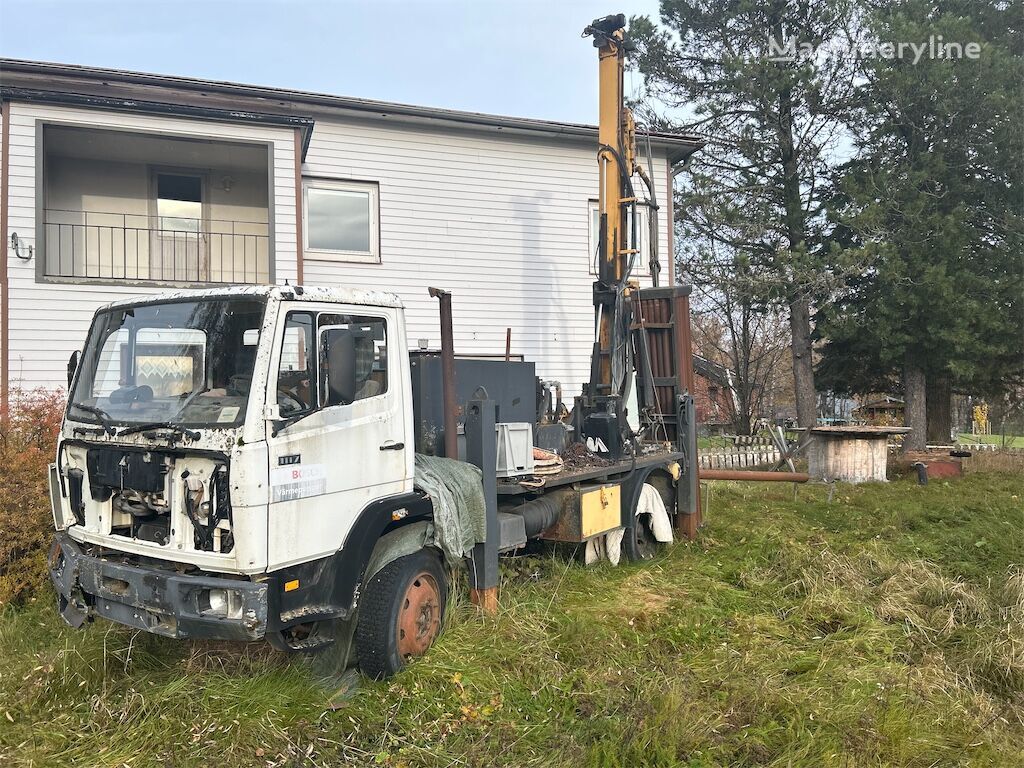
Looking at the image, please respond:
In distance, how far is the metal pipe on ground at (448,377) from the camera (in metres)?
5.49

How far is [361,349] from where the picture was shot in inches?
182

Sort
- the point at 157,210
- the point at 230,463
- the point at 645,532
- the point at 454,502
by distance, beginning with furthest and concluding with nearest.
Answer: the point at 157,210, the point at 645,532, the point at 454,502, the point at 230,463

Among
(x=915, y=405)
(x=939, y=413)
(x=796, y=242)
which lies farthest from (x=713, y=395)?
(x=796, y=242)

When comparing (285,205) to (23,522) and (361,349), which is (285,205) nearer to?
(23,522)

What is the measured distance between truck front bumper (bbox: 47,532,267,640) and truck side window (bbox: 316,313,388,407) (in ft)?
3.70

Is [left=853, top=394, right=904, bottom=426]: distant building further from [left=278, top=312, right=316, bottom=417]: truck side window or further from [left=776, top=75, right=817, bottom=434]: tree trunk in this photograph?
[left=278, top=312, right=316, bottom=417]: truck side window

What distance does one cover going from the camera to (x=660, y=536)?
27.5 feet

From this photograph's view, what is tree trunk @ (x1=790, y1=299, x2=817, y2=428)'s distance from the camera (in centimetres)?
1902

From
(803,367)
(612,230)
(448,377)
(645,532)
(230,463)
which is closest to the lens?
(230,463)

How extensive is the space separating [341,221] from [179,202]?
2.69m

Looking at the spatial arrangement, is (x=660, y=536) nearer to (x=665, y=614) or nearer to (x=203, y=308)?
(x=665, y=614)

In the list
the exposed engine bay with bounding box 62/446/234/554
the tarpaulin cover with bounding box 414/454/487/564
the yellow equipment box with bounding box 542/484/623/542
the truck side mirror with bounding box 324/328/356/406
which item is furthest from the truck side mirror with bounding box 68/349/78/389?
the yellow equipment box with bounding box 542/484/623/542

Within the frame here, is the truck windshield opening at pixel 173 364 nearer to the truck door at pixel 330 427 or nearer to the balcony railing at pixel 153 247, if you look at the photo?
the truck door at pixel 330 427

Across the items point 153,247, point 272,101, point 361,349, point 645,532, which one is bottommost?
point 645,532
